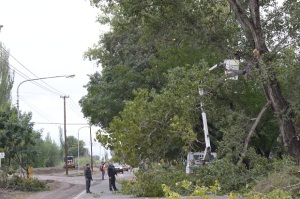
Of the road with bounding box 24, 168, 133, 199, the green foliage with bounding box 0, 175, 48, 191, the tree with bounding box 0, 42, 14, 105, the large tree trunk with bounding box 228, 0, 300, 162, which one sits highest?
the tree with bounding box 0, 42, 14, 105

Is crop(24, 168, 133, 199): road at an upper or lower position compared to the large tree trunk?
lower

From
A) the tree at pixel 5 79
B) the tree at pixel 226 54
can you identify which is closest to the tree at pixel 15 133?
the tree at pixel 226 54

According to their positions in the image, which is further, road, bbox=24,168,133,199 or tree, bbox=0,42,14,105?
tree, bbox=0,42,14,105

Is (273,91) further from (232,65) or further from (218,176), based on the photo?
(218,176)

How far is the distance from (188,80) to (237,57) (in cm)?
279

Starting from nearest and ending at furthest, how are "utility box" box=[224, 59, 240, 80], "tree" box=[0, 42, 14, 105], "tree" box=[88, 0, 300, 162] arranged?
"tree" box=[88, 0, 300, 162], "utility box" box=[224, 59, 240, 80], "tree" box=[0, 42, 14, 105]

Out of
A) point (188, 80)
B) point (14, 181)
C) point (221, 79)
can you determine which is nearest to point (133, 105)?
point (188, 80)

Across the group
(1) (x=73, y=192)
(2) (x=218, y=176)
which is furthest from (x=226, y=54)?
(1) (x=73, y=192)

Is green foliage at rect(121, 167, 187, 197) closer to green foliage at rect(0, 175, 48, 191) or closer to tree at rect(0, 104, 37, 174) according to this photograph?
green foliage at rect(0, 175, 48, 191)

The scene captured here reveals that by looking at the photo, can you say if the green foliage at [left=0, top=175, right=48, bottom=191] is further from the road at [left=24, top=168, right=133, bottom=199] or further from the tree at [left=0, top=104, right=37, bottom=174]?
the tree at [left=0, top=104, right=37, bottom=174]

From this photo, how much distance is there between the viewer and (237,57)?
62.7 ft

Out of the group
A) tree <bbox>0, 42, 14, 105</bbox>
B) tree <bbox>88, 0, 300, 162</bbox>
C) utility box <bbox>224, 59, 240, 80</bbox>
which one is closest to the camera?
tree <bbox>88, 0, 300, 162</bbox>

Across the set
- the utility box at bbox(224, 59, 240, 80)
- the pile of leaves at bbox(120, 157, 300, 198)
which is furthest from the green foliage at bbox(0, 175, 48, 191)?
the utility box at bbox(224, 59, 240, 80)

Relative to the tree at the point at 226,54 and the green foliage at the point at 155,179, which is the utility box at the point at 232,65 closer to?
the tree at the point at 226,54
